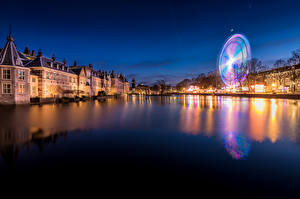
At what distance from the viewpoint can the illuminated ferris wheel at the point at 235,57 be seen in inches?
2100

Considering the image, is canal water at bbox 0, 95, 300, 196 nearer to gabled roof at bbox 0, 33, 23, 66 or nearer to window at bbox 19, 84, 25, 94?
window at bbox 19, 84, 25, 94

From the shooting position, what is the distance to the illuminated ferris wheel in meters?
53.3

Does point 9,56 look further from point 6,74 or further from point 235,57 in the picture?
point 235,57

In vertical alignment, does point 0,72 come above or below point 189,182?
above

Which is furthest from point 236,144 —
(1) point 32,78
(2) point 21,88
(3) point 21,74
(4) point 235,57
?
(4) point 235,57

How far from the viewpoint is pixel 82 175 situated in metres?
4.71

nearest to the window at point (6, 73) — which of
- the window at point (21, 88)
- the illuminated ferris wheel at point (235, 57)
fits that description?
the window at point (21, 88)

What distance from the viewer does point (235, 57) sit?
197 feet

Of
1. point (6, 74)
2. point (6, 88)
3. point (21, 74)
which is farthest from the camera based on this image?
point (21, 74)

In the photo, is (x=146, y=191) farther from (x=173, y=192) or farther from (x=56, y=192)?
(x=56, y=192)

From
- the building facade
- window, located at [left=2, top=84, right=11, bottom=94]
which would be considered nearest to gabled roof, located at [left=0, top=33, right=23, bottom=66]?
the building facade

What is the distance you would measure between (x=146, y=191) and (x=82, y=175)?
2.08 metres

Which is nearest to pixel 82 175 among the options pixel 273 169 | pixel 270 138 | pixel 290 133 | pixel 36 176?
pixel 36 176

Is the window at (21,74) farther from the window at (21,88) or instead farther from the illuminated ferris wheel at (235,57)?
the illuminated ferris wheel at (235,57)
